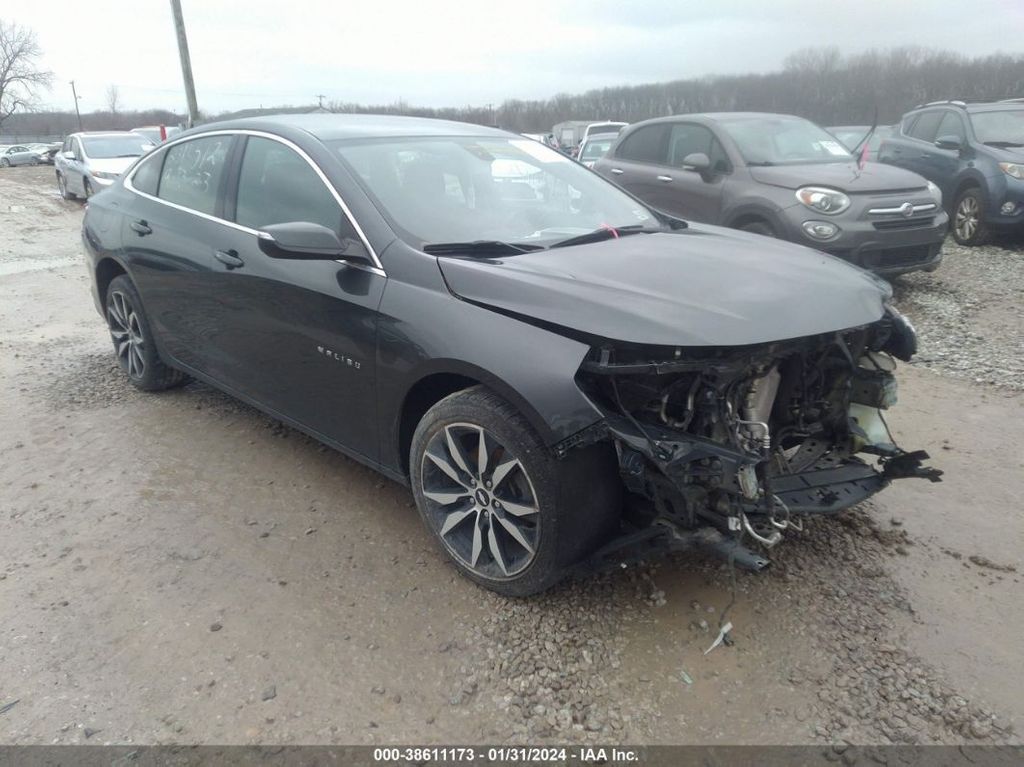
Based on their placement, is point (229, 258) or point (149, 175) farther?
point (149, 175)

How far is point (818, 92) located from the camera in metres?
38.5

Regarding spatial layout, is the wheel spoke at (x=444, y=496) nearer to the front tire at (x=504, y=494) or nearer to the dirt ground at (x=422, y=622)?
the front tire at (x=504, y=494)

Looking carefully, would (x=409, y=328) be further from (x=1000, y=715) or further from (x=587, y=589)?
(x=1000, y=715)

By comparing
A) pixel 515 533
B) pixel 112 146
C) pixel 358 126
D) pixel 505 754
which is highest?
pixel 358 126

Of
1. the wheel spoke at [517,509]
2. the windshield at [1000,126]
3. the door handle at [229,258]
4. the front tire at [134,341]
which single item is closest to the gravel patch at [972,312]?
the windshield at [1000,126]

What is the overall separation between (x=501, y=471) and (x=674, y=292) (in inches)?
34.8

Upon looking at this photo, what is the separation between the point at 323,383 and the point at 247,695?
4.52ft

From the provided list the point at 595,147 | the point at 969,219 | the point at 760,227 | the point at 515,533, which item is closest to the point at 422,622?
the point at 515,533

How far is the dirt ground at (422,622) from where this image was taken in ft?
7.80

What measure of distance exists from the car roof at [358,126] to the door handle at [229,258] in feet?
2.12

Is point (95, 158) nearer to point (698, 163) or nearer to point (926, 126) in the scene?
point (698, 163)

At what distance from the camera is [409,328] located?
292 centimetres

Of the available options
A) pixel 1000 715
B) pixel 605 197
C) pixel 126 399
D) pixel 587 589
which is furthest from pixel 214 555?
pixel 1000 715

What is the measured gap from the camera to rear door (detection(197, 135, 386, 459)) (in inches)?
125
